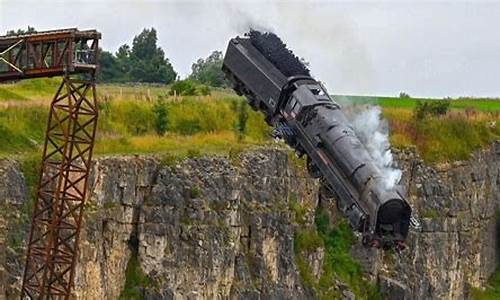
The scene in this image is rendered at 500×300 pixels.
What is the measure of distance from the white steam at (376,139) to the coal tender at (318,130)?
0.41m

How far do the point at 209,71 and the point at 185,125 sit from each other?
47.7 m

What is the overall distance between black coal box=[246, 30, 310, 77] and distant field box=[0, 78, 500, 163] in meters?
2.60

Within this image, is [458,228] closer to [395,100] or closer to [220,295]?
[395,100]

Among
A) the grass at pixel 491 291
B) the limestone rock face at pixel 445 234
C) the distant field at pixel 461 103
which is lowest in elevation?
the grass at pixel 491 291

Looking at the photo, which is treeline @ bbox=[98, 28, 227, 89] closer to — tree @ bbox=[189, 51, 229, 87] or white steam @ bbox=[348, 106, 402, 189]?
tree @ bbox=[189, 51, 229, 87]

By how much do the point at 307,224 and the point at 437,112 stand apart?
23.6 metres

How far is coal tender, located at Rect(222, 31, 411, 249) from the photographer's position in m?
25.1

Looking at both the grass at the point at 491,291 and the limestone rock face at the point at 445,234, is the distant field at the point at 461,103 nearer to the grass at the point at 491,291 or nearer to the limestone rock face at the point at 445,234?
the limestone rock face at the point at 445,234

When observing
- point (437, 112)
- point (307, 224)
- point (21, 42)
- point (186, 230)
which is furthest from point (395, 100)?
point (21, 42)

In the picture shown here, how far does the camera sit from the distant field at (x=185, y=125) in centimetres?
5206

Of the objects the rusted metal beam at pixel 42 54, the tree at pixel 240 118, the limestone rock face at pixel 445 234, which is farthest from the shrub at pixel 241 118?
the rusted metal beam at pixel 42 54

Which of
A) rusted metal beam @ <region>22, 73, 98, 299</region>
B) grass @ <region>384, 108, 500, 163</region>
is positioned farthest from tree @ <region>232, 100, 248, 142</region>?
rusted metal beam @ <region>22, 73, 98, 299</region>

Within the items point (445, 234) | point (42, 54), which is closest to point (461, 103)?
point (445, 234)

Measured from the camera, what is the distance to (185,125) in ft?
209
